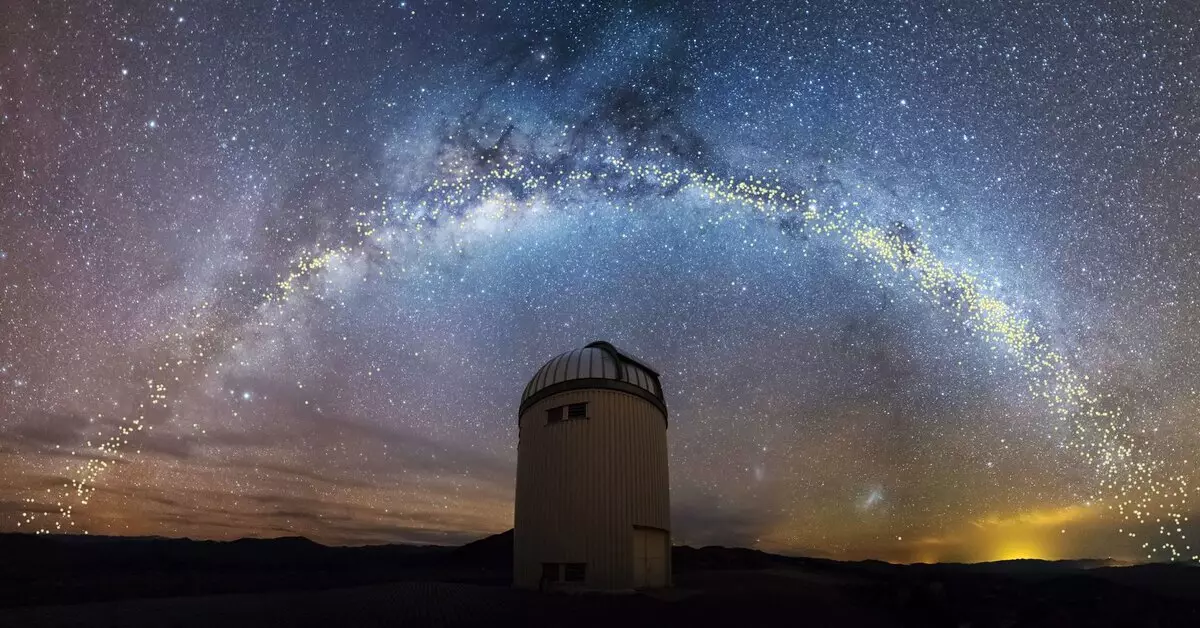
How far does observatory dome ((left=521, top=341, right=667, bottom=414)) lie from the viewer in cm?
1667

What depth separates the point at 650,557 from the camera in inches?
647

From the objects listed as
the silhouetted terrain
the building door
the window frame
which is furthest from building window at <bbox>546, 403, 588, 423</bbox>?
the silhouetted terrain

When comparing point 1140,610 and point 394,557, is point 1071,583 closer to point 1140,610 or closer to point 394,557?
point 1140,610

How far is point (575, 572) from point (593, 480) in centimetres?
252

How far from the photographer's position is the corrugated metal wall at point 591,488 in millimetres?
15250

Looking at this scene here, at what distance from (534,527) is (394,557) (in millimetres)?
86743

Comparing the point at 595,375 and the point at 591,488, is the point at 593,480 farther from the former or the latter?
the point at 595,375

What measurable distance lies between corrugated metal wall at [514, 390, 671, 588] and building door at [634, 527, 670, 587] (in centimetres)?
33

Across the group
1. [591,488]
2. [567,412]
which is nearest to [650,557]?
[591,488]

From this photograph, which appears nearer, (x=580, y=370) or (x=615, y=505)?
(x=615, y=505)

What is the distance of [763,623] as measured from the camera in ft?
39.8

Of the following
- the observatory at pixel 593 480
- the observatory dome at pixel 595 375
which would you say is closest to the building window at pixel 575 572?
the observatory at pixel 593 480

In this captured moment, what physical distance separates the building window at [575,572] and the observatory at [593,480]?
0.03m

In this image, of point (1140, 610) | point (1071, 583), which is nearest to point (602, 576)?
point (1140, 610)
